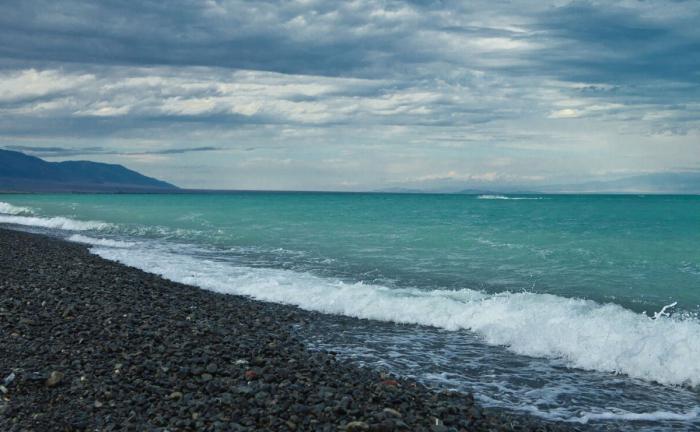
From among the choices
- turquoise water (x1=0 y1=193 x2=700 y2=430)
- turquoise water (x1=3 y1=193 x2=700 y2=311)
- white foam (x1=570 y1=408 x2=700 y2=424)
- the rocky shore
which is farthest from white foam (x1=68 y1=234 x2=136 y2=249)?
white foam (x1=570 y1=408 x2=700 y2=424)

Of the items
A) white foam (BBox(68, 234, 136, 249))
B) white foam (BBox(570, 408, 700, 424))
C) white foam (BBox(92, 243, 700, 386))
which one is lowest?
white foam (BBox(68, 234, 136, 249))

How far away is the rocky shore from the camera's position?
7039mm

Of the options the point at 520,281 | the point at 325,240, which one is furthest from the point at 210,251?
the point at 520,281

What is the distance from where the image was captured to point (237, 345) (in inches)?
409

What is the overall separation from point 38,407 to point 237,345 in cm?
356

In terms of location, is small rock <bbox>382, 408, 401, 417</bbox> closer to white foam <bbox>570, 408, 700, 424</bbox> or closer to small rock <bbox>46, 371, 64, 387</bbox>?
white foam <bbox>570, 408, 700, 424</bbox>

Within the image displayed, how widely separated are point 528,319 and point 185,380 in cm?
801

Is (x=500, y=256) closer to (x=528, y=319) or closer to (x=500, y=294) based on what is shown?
(x=500, y=294)

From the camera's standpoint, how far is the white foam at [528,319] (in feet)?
35.6

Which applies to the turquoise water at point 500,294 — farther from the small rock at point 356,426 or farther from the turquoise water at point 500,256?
the small rock at point 356,426

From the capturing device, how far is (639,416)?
841cm

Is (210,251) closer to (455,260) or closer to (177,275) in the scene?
(177,275)

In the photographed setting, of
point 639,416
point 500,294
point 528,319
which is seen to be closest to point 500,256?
point 500,294

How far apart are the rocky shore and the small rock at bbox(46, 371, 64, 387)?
0.01 metres
